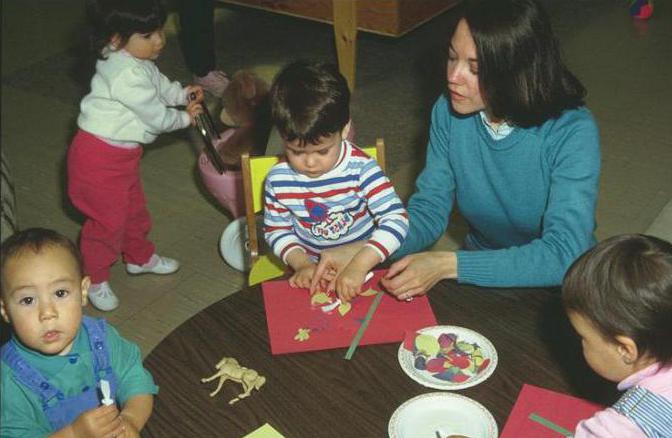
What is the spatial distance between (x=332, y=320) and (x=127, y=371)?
1.24 feet

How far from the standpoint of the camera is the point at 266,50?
4652 millimetres

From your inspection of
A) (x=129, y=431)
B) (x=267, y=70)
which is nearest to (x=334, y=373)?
(x=129, y=431)

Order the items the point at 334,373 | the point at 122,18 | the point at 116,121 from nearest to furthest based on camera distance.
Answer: the point at 334,373 → the point at 122,18 → the point at 116,121

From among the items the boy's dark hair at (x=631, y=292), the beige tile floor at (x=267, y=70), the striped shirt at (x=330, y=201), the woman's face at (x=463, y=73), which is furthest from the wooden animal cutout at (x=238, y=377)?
the beige tile floor at (x=267, y=70)

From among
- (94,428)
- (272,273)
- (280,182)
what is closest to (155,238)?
(272,273)

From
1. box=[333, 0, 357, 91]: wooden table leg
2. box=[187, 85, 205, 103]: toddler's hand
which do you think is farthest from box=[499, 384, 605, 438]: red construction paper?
box=[333, 0, 357, 91]: wooden table leg

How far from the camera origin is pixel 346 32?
12.9 feet

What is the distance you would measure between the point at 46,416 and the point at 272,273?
32.3 inches

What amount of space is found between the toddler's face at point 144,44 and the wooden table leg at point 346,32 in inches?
59.8

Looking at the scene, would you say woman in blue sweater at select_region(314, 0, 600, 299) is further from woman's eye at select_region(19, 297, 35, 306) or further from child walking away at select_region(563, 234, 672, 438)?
woman's eye at select_region(19, 297, 35, 306)

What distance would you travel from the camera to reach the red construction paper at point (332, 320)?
4.72 feet

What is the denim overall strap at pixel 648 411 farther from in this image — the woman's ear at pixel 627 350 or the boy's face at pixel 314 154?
the boy's face at pixel 314 154

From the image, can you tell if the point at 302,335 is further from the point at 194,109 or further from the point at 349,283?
the point at 194,109

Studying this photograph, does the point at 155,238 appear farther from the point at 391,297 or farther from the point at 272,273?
the point at 391,297
